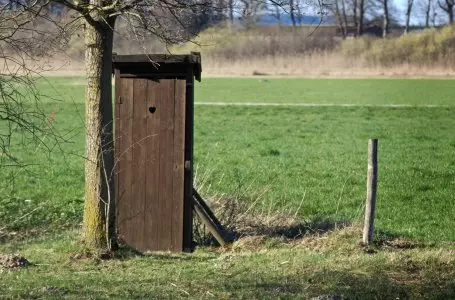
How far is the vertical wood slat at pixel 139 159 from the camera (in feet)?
31.8

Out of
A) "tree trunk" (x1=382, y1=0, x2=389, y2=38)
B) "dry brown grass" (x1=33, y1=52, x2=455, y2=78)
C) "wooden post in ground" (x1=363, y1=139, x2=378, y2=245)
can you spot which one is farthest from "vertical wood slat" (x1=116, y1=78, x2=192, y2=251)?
"tree trunk" (x1=382, y1=0, x2=389, y2=38)

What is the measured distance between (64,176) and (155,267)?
780 cm

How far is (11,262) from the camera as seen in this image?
7.94 m

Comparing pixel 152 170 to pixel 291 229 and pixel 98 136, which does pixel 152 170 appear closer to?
pixel 98 136

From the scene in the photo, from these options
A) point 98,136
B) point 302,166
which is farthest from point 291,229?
point 302,166

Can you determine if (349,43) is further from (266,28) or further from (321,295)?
(321,295)

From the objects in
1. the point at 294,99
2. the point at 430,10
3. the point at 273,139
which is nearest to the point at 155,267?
the point at 273,139

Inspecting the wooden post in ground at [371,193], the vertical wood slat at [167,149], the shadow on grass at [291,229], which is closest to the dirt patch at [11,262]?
the vertical wood slat at [167,149]

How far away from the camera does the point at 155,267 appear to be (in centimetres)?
798

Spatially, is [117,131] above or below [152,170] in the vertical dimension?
above

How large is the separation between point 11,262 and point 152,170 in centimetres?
232

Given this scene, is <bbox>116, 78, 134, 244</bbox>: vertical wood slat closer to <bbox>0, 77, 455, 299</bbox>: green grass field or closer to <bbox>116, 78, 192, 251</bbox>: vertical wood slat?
<bbox>116, 78, 192, 251</bbox>: vertical wood slat

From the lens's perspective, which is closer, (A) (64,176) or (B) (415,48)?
(A) (64,176)

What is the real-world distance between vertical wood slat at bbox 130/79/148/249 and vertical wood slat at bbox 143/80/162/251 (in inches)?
2.0
